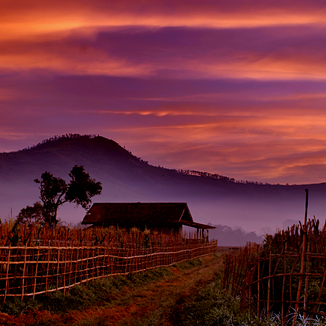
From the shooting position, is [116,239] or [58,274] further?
[116,239]

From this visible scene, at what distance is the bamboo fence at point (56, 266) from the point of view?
1166cm

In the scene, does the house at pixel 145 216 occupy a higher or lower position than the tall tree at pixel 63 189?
lower

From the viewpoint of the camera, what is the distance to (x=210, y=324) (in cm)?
1071

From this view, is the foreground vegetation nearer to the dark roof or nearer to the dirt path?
the dirt path

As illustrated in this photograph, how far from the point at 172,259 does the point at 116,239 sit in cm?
702

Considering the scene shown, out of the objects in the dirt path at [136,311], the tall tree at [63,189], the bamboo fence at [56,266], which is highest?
the tall tree at [63,189]

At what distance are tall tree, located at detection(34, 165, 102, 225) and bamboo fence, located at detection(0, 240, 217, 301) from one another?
31278 mm

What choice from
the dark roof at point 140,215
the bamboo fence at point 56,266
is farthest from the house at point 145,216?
the bamboo fence at point 56,266

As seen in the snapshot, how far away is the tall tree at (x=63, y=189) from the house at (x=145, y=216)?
5.45m

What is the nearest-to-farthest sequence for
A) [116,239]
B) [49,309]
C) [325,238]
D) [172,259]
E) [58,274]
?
[49,309]
[58,274]
[325,238]
[116,239]
[172,259]

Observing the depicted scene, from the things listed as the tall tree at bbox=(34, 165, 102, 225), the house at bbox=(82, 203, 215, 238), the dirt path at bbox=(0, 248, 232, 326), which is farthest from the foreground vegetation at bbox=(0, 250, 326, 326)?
the tall tree at bbox=(34, 165, 102, 225)

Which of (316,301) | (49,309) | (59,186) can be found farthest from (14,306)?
(59,186)

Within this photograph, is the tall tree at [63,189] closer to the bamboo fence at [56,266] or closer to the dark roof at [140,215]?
the dark roof at [140,215]

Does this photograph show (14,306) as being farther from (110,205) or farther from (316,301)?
(110,205)
